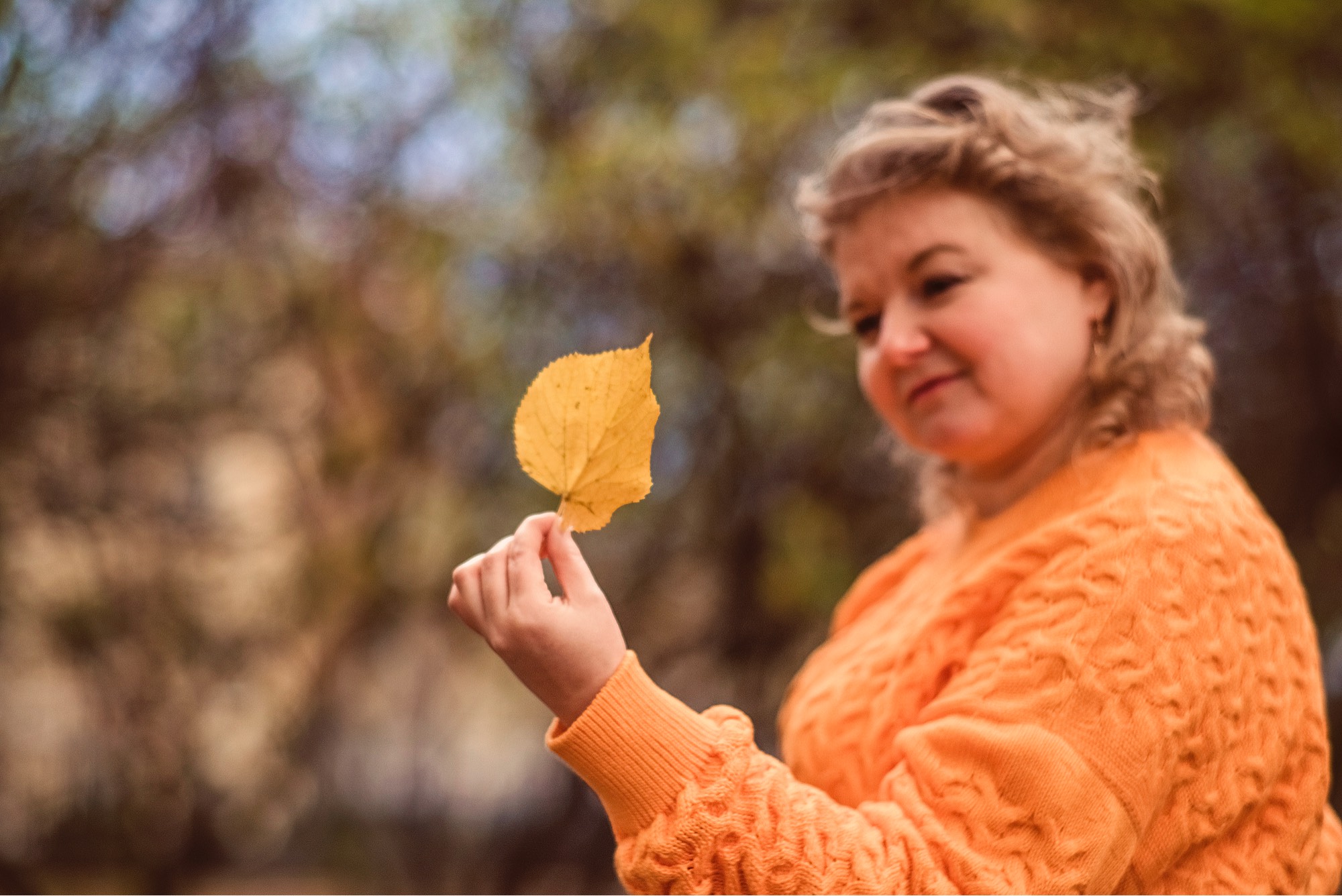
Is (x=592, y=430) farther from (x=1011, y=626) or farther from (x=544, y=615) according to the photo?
(x=1011, y=626)

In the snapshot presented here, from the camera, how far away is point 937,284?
1330 millimetres

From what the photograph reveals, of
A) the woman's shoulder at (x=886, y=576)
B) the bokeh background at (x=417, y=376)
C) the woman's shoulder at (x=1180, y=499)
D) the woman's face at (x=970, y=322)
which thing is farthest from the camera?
the bokeh background at (x=417, y=376)

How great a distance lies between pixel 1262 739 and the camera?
1.08 m

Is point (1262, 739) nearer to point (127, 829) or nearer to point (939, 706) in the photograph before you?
point (939, 706)

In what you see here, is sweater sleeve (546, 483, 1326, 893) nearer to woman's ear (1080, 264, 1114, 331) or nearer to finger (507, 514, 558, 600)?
finger (507, 514, 558, 600)

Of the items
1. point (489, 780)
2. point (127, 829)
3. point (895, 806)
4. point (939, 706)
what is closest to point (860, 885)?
point (895, 806)

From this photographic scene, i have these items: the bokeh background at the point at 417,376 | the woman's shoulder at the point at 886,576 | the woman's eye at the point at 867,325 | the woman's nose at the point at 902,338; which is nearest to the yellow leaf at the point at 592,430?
the woman's nose at the point at 902,338

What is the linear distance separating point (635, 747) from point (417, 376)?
2248 millimetres

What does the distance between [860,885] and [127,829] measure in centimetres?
273

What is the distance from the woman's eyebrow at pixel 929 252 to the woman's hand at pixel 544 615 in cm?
65

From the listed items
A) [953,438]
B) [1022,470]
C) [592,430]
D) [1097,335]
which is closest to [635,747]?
[592,430]

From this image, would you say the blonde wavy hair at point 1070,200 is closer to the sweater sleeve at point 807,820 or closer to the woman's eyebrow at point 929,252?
the woman's eyebrow at point 929,252

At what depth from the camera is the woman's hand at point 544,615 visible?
3.12 feet

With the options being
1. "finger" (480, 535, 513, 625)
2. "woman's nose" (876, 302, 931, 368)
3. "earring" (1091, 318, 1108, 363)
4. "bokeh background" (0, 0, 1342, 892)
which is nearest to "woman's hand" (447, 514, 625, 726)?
"finger" (480, 535, 513, 625)
